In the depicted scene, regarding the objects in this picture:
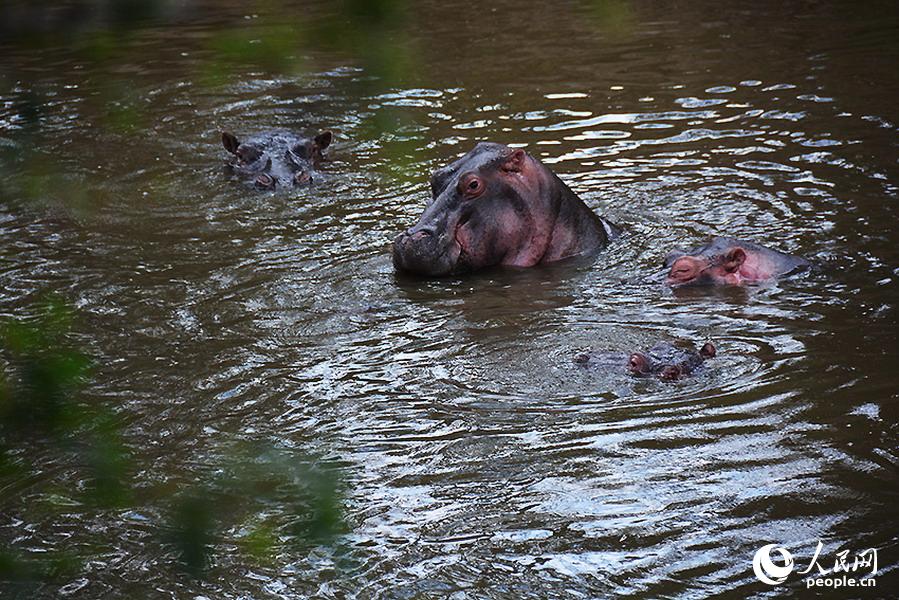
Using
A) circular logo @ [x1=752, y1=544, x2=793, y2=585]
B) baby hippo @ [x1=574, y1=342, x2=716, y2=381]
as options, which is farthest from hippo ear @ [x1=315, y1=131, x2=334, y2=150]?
circular logo @ [x1=752, y1=544, x2=793, y2=585]

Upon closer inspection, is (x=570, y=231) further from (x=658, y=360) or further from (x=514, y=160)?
(x=658, y=360)

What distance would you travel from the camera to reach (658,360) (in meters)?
5.60

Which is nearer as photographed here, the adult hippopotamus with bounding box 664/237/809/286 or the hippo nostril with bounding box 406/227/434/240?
the adult hippopotamus with bounding box 664/237/809/286

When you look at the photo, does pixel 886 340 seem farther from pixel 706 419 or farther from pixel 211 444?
pixel 211 444

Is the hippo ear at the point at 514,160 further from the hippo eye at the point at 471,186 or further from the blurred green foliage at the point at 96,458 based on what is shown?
the blurred green foliage at the point at 96,458

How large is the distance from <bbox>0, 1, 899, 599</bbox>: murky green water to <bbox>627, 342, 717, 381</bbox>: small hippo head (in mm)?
68

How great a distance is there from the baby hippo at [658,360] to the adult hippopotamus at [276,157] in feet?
13.8

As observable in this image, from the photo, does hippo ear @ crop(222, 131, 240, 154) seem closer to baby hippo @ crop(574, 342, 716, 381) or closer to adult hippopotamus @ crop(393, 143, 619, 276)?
adult hippopotamus @ crop(393, 143, 619, 276)

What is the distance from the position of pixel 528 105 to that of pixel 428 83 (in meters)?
1.17

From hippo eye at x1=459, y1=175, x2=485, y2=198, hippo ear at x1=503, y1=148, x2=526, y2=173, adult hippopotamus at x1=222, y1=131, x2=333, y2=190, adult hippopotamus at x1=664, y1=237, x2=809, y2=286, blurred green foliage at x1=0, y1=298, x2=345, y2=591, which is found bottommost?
adult hippopotamus at x1=664, y1=237, x2=809, y2=286

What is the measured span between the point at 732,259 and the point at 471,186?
1440mm

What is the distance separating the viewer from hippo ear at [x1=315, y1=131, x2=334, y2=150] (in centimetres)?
997

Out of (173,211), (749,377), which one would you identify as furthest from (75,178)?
(749,377)

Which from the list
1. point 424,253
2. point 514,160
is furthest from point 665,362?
point 514,160
